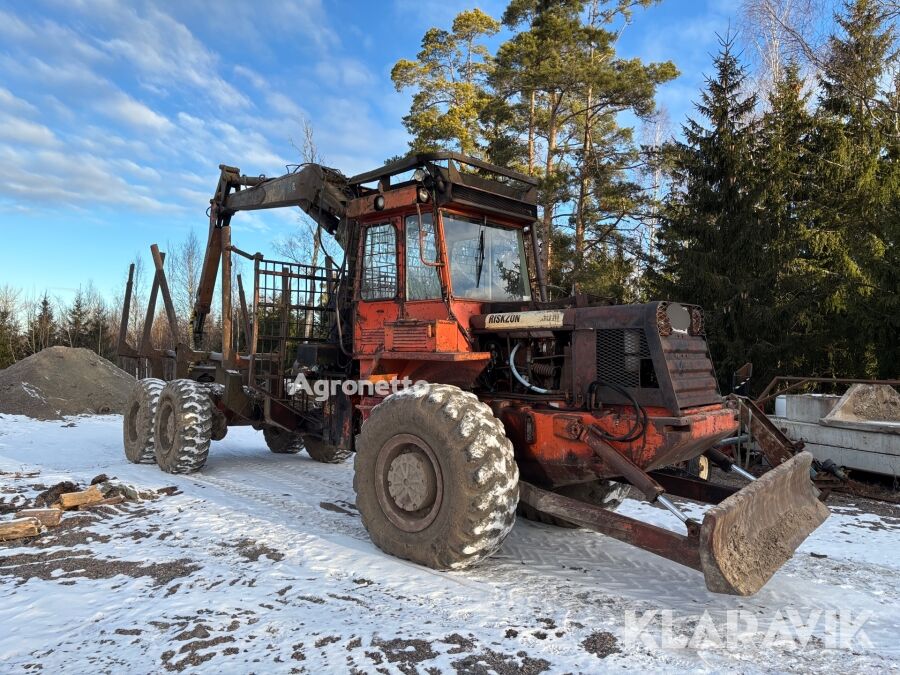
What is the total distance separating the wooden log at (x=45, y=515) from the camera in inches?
215

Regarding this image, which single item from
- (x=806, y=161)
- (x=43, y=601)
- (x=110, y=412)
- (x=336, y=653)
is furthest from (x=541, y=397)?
(x=110, y=412)

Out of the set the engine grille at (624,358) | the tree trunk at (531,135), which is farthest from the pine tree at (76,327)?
the engine grille at (624,358)

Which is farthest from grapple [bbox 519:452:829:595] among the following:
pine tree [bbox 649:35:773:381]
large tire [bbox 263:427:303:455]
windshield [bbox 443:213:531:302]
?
pine tree [bbox 649:35:773:381]

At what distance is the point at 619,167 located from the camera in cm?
1952

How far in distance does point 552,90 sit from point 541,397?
16.3m

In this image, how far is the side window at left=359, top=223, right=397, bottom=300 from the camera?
239 inches

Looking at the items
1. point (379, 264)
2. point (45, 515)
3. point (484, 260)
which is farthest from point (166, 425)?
point (484, 260)

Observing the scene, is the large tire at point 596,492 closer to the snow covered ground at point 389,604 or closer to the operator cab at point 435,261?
the snow covered ground at point 389,604

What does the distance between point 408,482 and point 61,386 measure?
16.5 meters

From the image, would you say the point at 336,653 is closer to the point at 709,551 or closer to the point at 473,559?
the point at 473,559

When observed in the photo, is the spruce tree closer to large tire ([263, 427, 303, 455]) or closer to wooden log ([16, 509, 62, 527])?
large tire ([263, 427, 303, 455])

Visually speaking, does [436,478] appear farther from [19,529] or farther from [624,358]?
[19,529]

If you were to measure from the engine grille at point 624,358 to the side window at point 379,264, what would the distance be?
2222 millimetres

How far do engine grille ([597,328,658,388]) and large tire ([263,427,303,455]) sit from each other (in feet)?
20.4
